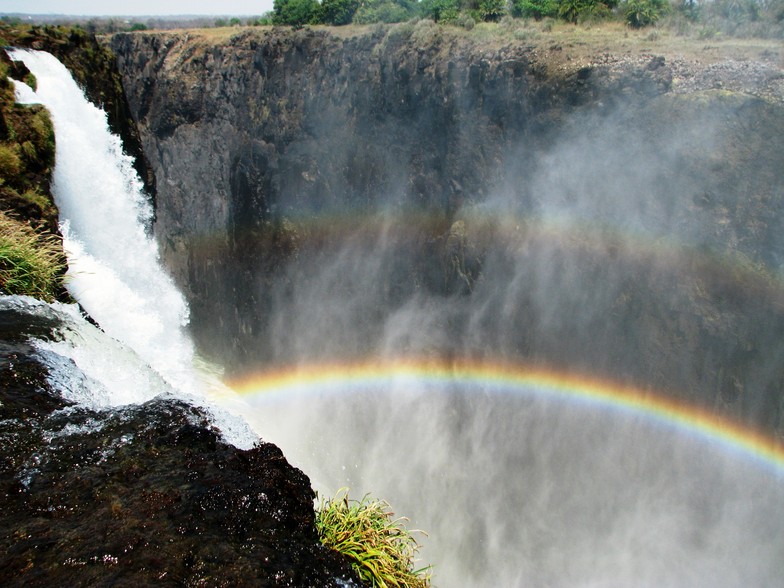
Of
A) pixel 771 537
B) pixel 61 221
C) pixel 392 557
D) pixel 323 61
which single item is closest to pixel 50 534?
pixel 392 557

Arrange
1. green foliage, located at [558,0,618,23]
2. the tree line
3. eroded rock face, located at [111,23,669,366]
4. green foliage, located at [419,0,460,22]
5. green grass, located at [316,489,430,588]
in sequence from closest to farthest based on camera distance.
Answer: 1. green grass, located at [316,489,430,588]
2. eroded rock face, located at [111,23,669,366]
3. the tree line
4. green foliage, located at [558,0,618,23]
5. green foliage, located at [419,0,460,22]

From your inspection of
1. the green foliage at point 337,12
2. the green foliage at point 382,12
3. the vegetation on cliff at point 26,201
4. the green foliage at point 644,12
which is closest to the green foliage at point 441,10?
the green foliage at point 382,12

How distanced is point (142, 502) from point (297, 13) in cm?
2878

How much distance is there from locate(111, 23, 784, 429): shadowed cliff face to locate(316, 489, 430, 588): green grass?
12.5 meters

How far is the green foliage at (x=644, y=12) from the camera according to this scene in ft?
61.1

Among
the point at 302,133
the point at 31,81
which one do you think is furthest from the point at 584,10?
the point at 31,81

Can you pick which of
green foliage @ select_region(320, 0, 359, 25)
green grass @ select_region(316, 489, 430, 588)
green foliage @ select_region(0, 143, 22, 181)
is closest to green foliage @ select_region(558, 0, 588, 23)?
green foliage @ select_region(320, 0, 359, 25)

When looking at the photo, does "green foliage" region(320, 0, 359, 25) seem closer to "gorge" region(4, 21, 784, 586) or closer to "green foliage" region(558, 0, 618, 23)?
"gorge" region(4, 21, 784, 586)

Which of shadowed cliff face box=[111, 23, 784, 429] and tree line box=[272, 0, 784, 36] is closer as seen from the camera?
shadowed cliff face box=[111, 23, 784, 429]

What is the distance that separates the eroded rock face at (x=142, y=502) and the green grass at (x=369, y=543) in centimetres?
51

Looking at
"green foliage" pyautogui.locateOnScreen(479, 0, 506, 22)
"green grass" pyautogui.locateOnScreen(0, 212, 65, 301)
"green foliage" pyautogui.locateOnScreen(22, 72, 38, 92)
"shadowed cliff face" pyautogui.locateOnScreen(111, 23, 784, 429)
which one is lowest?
"green grass" pyautogui.locateOnScreen(0, 212, 65, 301)

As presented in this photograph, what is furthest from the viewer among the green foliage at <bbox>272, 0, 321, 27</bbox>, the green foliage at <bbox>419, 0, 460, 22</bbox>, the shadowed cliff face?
the green foliage at <bbox>272, 0, 321, 27</bbox>

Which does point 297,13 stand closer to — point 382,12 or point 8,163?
point 382,12

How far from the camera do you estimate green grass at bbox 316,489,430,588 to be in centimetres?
365
